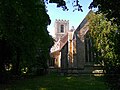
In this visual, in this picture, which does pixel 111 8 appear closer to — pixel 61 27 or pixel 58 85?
pixel 58 85

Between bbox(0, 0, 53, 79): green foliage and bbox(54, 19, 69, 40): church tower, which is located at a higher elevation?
bbox(54, 19, 69, 40): church tower

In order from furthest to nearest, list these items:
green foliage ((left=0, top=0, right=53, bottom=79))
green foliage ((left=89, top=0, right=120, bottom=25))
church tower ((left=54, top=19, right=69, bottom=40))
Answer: church tower ((left=54, top=19, right=69, bottom=40)) < green foliage ((left=0, top=0, right=53, bottom=79)) < green foliage ((left=89, top=0, right=120, bottom=25))

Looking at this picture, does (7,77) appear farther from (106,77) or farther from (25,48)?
(106,77)

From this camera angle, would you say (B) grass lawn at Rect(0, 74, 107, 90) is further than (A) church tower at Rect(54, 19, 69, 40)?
No

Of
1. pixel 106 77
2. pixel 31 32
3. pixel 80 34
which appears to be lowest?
pixel 106 77

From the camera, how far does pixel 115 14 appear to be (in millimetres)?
9297

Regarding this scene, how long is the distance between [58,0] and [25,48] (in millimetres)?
15569

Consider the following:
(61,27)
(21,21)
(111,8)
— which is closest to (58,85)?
(21,21)

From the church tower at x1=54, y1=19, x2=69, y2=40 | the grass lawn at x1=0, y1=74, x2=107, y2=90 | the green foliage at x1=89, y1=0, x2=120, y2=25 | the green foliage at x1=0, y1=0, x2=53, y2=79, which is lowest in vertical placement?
the grass lawn at x1=0, y1=74, x2=107, y2=90

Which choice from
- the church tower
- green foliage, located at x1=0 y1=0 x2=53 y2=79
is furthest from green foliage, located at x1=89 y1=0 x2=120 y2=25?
the church tower

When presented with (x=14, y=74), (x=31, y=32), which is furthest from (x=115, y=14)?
(x=14, y=74)

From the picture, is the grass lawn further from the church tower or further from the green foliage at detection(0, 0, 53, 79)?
the church tower

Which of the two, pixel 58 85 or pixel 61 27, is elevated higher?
pixel 61 27

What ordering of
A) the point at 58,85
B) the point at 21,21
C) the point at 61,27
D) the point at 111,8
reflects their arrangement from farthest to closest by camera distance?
the point at 61,27 < the point at 58,85 < the point at 21,21 < the point at 111,8
